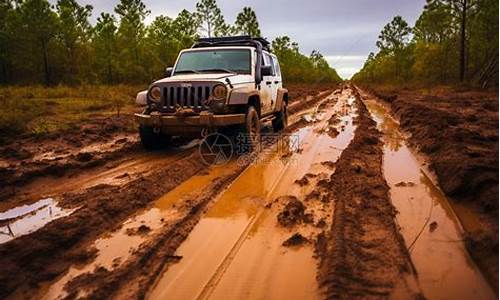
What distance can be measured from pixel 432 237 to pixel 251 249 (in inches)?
69.6

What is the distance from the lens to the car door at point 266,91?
9.26 m

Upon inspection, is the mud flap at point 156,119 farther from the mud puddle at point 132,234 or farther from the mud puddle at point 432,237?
the mud puddle at point 432,237

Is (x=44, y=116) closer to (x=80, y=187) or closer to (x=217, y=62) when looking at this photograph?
(x=217, y=62)

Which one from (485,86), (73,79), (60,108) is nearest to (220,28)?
(73,79)

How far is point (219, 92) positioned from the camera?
7.49 meters

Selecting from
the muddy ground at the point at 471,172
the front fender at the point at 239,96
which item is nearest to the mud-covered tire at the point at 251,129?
the front fender at the point at 239,96

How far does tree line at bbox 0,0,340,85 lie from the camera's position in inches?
1447

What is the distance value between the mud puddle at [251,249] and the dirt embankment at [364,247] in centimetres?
18

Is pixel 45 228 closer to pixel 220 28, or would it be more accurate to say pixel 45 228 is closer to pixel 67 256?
pixel 67 256

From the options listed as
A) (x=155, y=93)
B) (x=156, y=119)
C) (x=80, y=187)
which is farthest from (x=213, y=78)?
(x=80, y=187)

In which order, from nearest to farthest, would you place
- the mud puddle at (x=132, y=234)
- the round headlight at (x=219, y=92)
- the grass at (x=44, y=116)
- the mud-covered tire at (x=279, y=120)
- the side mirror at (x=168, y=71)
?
the mud puddle at (x=132, y=234)
the round headlight at (x=219, y=92)
the side mirror at (x=168, y=71)
the grass at (x=44, y=116)
the mud-covered tire at (x=279, y=120)

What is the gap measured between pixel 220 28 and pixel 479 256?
142 ft

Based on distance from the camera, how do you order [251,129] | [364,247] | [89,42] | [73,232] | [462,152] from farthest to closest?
[89,42], [251,129], [462,152], [73,232], [364,247]

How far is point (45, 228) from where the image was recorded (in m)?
4.27
